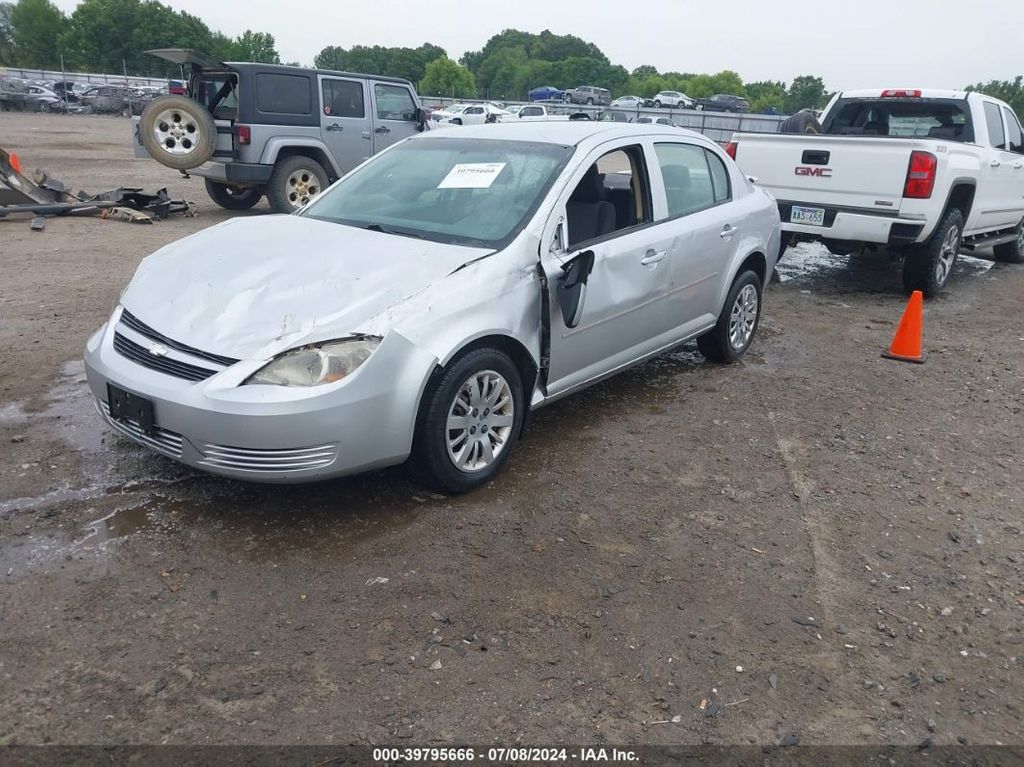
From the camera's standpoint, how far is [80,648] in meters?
2.67

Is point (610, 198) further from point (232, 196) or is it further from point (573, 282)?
point (232, 196)

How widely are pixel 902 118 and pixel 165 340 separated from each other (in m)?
8.91

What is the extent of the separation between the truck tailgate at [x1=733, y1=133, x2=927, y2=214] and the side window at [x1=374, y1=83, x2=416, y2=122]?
5631 millimetres

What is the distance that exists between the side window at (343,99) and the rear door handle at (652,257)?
25.9 feet

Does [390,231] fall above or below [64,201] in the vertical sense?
above

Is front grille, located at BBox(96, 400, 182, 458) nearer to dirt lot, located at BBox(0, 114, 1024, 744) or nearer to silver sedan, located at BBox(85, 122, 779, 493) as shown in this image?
silver sedan, located at BBox(85, 122, 779, 493)

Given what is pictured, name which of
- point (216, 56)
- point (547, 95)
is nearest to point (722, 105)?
point (547, 95)

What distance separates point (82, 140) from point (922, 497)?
86.1ft

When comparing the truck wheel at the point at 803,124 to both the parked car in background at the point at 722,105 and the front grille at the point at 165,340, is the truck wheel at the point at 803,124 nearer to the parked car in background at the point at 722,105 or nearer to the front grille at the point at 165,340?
the front grille at the point at 165,340

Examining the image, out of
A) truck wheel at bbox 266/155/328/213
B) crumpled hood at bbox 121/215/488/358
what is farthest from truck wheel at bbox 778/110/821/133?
crumpled hood at bbox 121/215/488/358

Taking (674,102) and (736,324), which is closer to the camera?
(736,324)

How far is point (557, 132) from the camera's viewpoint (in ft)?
15.0

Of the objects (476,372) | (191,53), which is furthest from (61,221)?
(476,372)

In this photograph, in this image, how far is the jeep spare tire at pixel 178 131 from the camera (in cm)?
1020
